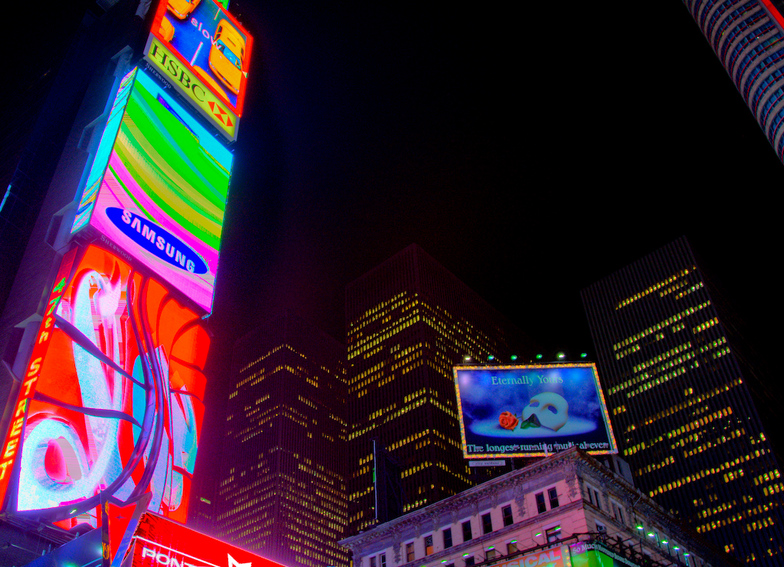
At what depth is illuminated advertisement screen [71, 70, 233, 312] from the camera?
104 ft

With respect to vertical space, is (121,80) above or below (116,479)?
above

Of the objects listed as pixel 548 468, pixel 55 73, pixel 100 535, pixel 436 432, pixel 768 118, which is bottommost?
pixel 100 535

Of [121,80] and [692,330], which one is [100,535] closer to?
[121,80]

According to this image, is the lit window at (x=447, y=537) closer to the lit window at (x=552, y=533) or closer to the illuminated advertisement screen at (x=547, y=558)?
the illuminated advertisement screen at (x=547, y=558)

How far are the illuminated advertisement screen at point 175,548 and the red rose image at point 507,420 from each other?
36.1 metres

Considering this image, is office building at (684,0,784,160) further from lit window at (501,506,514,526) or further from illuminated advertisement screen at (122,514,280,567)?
illuminated advertisement screen at (122,514,280,567)

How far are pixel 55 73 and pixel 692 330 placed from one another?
6906 inches

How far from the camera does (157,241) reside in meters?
33.4

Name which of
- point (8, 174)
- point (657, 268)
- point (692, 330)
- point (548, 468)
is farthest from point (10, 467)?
point (657, 268)

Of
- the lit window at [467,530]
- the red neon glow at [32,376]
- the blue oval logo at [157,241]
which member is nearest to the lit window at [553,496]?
the lit window at [467,530]

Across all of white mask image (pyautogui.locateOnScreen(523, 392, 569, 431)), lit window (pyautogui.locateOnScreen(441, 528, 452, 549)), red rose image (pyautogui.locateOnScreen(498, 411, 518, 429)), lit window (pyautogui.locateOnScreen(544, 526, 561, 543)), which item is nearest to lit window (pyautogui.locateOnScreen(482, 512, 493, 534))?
lit window (pyautogui.locateOnScreen(441, 528, 452, 549))

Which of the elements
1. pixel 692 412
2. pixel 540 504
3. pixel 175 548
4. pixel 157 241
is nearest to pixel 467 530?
pixel 540 504

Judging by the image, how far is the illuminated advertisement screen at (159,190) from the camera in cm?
3161

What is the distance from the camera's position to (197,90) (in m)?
41.8
